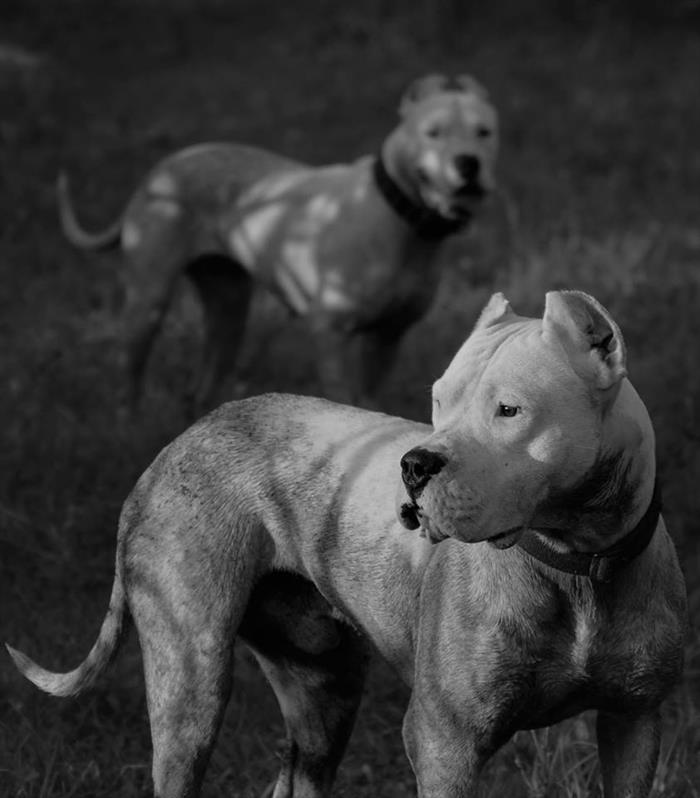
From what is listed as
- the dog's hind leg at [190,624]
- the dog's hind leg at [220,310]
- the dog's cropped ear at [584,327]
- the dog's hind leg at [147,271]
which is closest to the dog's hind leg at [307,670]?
the dog's hind leg at [190,624]

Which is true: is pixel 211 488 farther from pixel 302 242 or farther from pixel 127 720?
pixel 302 242

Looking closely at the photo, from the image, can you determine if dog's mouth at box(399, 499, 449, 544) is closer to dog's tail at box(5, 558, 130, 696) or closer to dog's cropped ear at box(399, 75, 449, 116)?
dog's tail at box(5, 558, 130, 696)

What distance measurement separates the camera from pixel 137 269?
295 inches

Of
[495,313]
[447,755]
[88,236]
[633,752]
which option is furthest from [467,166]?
[447,755]

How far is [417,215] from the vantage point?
6902 millimetres

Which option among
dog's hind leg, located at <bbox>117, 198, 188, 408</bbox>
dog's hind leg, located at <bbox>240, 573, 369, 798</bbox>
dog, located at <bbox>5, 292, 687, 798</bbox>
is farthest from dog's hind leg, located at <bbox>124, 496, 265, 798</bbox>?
dog's hind leg, located at <bbox>117, 198, 188, 408</bbox>

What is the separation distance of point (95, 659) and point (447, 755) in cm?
104

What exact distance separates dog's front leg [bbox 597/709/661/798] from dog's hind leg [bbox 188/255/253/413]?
433cm

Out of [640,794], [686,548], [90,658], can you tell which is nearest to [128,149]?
[686,548]

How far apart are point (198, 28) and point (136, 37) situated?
0.65 meters

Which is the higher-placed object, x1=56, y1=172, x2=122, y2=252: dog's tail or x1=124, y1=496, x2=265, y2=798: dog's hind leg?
x1=124, y1=496, x2=265, y2=798: dog's hind leg

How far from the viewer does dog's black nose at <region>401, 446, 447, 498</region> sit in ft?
9.86

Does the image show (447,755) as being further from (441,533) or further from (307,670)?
(307,670)

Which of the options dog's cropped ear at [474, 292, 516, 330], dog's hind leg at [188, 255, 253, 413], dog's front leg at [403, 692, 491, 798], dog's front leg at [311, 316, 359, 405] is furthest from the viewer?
dog's hind leg at [188, 255, 253, 413]
